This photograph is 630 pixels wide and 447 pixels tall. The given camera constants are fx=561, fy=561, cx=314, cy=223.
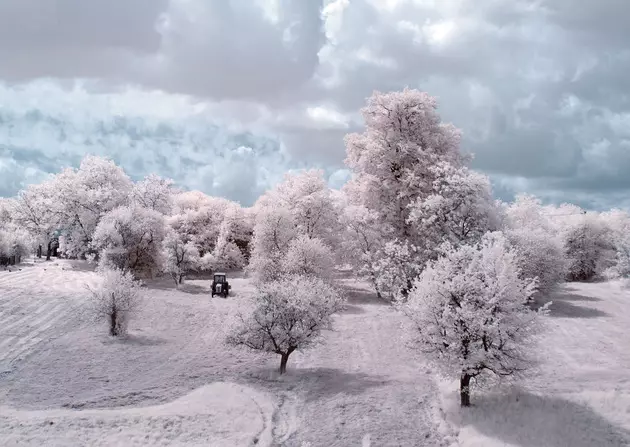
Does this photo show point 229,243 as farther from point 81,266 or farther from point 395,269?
point 395,269

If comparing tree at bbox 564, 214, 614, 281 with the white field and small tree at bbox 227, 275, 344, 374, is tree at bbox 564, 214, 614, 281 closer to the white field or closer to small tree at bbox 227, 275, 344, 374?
the white field

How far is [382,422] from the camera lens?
69.1 feet

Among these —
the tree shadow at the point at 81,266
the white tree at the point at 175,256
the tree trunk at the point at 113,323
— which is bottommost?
the tree trunk at the point at 113,323

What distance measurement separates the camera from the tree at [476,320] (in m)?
20.7

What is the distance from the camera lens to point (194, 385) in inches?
989

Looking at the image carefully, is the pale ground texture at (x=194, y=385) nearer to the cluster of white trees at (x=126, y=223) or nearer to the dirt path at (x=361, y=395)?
the dirt path at (x=361, y=395)

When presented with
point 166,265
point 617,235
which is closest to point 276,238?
point 166,265

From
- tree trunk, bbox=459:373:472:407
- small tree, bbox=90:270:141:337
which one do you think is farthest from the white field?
small tree, bbox=90:270:141:337

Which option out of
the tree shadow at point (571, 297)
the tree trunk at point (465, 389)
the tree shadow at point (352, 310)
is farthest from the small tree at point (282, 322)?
the tree shadow at point (571, 297)

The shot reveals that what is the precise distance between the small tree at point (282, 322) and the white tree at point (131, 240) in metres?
27.9

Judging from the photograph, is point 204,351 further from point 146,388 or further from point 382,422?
point 382,422

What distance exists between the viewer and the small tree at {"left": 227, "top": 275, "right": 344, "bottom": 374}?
26469 mm

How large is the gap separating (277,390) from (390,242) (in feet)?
66.9

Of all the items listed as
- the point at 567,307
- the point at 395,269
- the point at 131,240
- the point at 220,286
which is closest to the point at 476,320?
the point at 395,269
